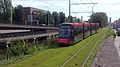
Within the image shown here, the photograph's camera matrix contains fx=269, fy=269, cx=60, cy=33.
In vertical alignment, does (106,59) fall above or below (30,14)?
below

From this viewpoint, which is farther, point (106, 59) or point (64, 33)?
point (64, 33)

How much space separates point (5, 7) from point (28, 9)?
49578mm

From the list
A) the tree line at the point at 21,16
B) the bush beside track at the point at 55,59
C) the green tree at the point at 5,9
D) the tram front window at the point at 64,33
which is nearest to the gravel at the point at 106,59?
the bush beside track at the point at 55,59

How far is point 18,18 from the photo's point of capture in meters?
114

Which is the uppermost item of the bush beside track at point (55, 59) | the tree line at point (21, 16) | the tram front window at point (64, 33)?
the tree line at point (21, 16)

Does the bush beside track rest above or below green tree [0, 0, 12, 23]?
below

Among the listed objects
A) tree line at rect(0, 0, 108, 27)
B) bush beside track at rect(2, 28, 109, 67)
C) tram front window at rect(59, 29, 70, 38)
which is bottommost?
bush beside track at rect(2, 28, 109, 67)

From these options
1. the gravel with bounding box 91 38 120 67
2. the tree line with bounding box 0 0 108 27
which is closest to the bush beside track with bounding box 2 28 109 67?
the gravel with bounding box 91 38 120 67

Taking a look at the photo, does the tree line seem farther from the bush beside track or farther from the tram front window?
the bush beside track

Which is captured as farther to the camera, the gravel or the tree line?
the tree line

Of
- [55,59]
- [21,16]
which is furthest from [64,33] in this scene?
[21,16]

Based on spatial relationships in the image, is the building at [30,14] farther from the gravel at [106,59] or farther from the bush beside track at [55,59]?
the gravel at [106,59]

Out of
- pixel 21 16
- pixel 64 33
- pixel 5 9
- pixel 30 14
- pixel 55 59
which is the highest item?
pixel 5 9

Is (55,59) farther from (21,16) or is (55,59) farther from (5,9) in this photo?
(21,16)
